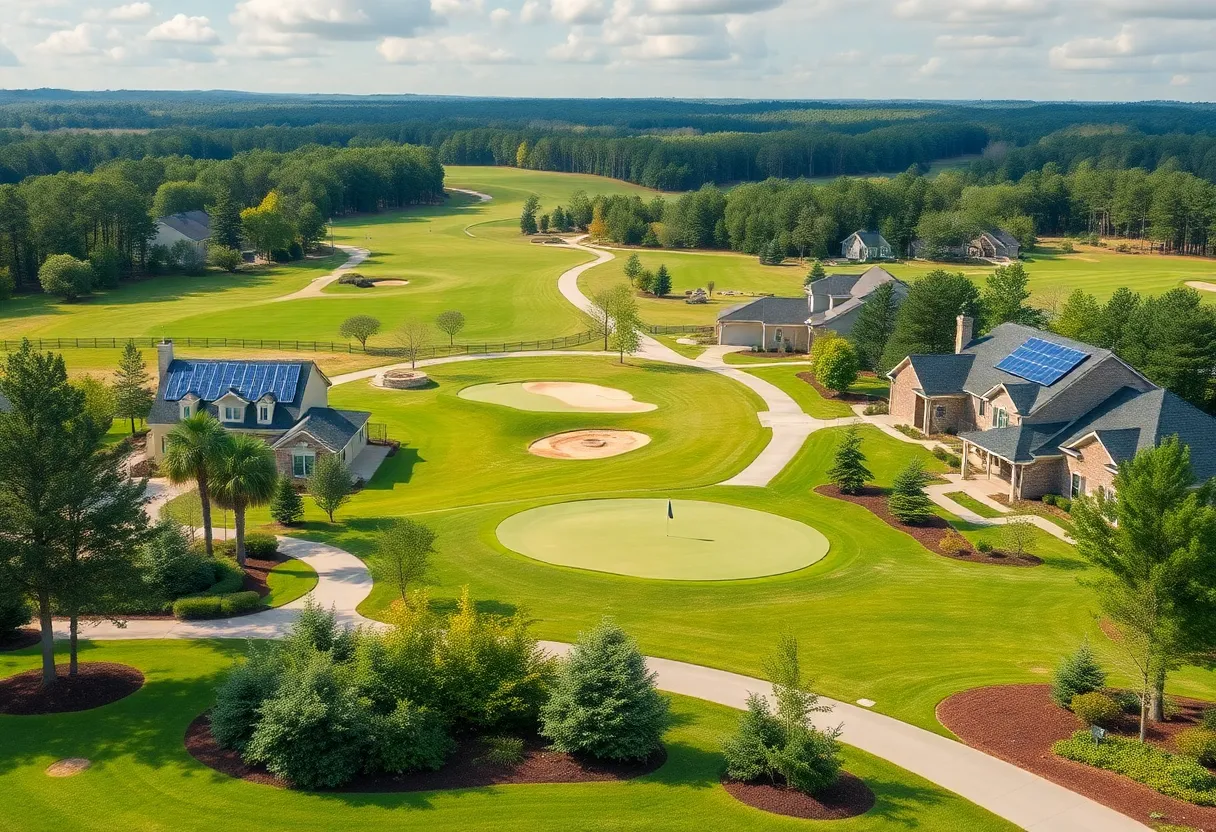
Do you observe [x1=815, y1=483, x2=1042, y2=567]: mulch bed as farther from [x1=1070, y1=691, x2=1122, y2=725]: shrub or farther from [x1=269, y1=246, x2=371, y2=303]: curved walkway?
Answer: [x1=269, y1=246, x2=371, y2=303]: curved walkway

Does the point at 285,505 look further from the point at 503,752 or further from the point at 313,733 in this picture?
the point at 503,752

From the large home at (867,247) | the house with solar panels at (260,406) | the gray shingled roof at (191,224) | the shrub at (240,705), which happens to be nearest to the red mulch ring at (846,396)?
the house with solar panels at (260,406)

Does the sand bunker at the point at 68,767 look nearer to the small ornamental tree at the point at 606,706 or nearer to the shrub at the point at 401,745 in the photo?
the shrub at the point at 401,745

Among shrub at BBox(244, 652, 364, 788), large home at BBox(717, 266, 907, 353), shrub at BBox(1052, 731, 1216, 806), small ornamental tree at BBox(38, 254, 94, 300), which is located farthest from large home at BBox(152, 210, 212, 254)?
shrub at BBox(1052, 731, 1216, 806)

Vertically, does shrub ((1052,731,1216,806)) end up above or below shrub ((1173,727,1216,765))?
below

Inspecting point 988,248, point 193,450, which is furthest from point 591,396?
point 988,248

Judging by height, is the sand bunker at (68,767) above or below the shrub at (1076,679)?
below
